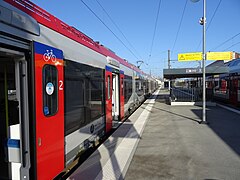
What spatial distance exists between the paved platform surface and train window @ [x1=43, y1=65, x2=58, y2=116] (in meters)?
1.51

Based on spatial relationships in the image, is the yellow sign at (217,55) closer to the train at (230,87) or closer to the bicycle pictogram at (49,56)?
the train at (230,87)

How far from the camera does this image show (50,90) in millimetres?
3498

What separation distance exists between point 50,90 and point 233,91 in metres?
16.8

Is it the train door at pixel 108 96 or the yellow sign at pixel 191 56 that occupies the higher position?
the yellow sign at pixel 191 56

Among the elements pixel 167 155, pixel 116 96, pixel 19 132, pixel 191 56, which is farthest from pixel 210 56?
pixel 19 132

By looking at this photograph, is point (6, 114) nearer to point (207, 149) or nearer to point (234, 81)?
point (207, 149)

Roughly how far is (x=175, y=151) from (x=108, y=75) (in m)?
3.17

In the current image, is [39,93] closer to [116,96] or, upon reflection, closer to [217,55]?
[116,96]

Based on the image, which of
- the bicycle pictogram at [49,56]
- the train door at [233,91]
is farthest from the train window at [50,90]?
the train door at [233,91]

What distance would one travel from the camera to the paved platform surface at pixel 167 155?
435cm

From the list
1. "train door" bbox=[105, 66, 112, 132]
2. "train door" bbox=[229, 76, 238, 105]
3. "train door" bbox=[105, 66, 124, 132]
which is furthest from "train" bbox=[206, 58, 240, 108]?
"train door" bbox=[105, 66, 112, 132]

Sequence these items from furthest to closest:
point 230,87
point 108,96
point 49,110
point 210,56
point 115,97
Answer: point 230,87, point 210,56, point 115,97, point 108,96, point 49,110

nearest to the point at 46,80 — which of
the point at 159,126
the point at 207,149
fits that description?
the point at 207,149

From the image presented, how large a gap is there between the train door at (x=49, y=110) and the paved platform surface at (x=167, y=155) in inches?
34.4
